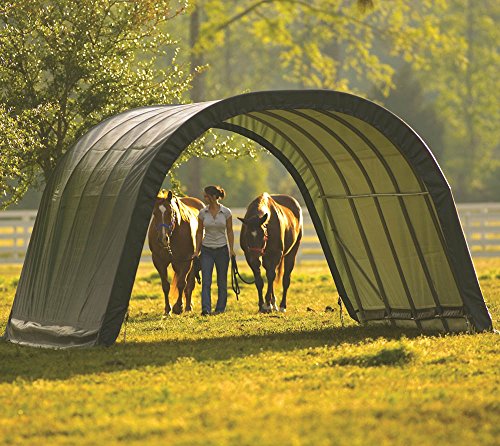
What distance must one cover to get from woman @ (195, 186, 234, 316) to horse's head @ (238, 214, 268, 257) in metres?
0.48

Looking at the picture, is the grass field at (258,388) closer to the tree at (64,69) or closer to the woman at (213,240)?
the woman at (213,240)

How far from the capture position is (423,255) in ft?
49.6

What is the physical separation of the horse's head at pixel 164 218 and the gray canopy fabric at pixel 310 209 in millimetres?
2178

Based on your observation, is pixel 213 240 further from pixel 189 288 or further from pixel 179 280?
pixel 189 288

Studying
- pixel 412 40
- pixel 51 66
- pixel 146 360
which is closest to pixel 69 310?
pixel 146 360

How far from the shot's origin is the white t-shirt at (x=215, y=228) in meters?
18.9

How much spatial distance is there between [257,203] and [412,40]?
23.9 m

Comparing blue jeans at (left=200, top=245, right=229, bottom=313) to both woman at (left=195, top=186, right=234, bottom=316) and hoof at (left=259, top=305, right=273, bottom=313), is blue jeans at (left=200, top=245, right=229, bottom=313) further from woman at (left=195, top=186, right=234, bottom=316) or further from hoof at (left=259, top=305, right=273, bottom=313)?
hoof at (left=259, top=305, right=273, bottom=313)

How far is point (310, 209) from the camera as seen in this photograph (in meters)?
16.9

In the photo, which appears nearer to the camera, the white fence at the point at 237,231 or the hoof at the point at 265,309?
the hoof at the point at 265,309

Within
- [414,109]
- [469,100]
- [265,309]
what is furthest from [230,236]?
[469,100]

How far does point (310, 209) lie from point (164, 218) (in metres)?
2.69

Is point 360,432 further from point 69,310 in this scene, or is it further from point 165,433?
point 69,310

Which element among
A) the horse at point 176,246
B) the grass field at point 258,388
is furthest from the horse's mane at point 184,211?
the grass field at point 258,388
